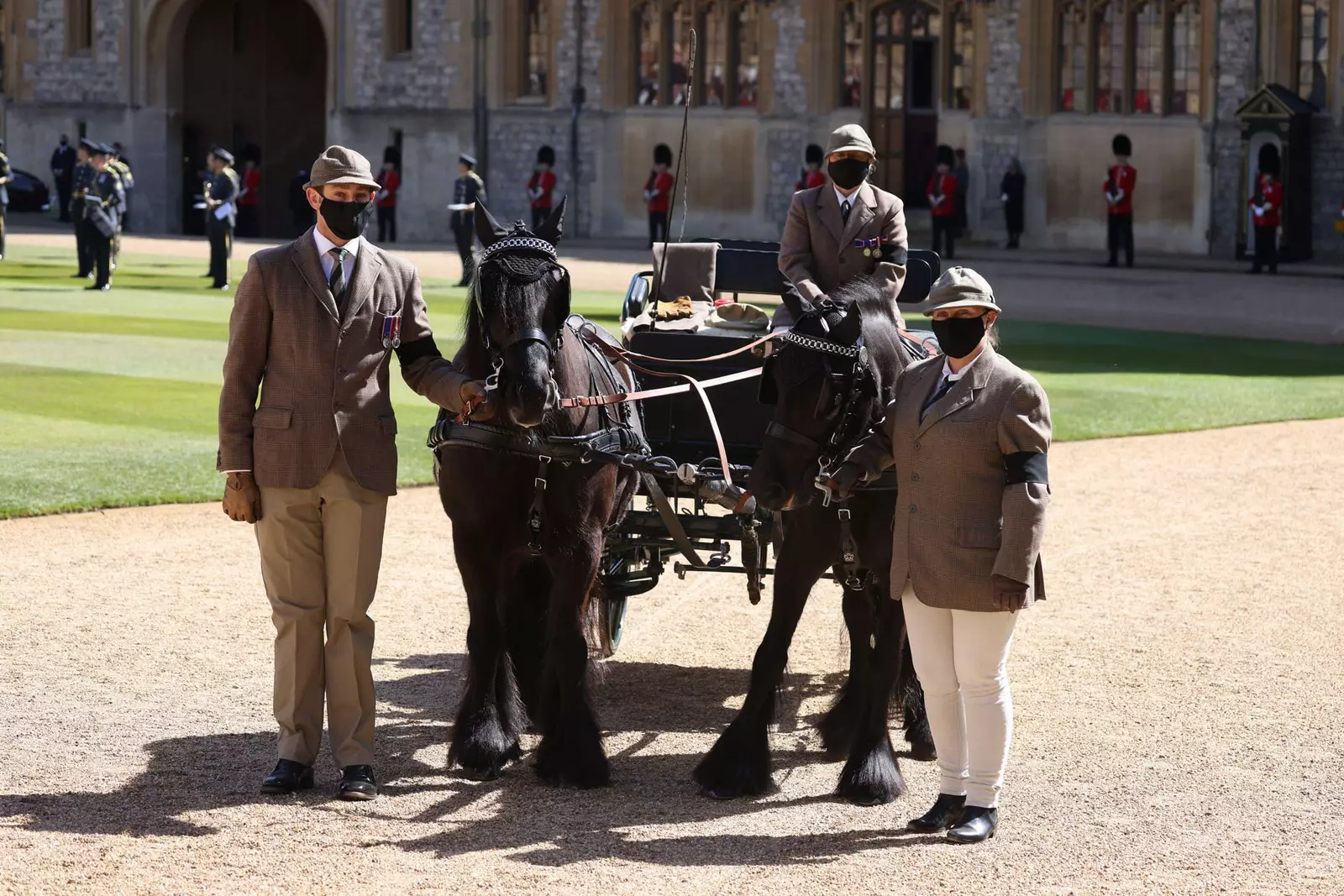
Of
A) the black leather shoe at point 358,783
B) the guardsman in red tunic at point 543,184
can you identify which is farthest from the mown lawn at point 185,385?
the guardsman in red tunic at point 543,184

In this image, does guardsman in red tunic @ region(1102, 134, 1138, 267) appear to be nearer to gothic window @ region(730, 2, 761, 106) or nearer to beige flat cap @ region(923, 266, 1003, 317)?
gothic window @ region(730, 2, 761, 106)

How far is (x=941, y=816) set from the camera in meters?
5.55

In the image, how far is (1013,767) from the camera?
20.5 feet

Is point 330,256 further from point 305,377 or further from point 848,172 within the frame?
point 848,172

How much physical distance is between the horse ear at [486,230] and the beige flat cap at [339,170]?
31 centimetres

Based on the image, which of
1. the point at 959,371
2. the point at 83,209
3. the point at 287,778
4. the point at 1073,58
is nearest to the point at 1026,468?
the point at 959,371

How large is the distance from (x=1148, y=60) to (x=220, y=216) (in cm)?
1524

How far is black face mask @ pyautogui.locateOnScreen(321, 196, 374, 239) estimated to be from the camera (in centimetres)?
574

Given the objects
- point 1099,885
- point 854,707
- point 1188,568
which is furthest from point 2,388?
point 1099,885

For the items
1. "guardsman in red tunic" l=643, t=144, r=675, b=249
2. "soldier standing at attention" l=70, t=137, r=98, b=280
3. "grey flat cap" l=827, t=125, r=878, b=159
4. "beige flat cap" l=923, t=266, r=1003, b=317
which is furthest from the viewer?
"guardsman in red tunic" l=643, t=144, r=675, b=249

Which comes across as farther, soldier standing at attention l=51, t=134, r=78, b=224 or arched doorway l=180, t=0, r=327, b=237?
arched doorway l=180, t=0, r=327, b=237

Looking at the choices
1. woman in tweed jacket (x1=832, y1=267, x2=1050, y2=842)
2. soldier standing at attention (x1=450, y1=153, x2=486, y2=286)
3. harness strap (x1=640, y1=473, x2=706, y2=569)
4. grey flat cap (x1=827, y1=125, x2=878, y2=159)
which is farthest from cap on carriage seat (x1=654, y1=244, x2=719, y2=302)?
soldier standing at attention (x1=450, y1=153, x2=486, y2=286)

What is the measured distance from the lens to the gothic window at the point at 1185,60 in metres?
30.3

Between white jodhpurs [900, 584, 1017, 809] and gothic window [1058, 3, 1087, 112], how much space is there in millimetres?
27156
